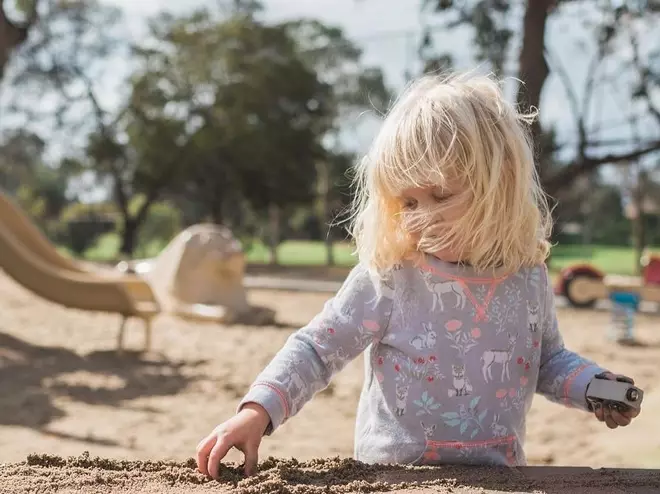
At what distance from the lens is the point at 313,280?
55.2ft

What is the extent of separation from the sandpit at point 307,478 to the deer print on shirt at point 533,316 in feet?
0.94

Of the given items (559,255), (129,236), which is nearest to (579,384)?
(129,236)

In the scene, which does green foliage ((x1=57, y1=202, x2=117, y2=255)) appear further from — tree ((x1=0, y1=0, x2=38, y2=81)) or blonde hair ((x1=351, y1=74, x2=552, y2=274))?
blonde hair ((x1=351, y1=74, x2=552, y2=274))

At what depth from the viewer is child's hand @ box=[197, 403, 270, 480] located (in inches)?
42.9

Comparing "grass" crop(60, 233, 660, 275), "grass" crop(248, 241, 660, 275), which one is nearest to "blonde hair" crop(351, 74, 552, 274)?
"grass" crop(60, 233, 660, 275)

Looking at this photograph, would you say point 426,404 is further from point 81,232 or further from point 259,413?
point 81,232

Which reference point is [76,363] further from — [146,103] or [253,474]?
[146,103]

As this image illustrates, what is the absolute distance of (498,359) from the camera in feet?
4.29

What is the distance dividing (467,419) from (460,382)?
6cm

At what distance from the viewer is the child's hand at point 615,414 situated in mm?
1268

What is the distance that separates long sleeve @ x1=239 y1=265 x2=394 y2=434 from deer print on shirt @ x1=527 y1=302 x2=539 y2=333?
0.25m

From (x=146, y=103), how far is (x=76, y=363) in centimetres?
1670

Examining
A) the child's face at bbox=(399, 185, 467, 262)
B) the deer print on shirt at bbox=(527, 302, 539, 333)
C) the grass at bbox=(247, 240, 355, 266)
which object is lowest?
the grass at bbox=(247, 240, 355, 266)

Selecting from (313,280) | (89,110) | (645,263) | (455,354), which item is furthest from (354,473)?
(89,110)
